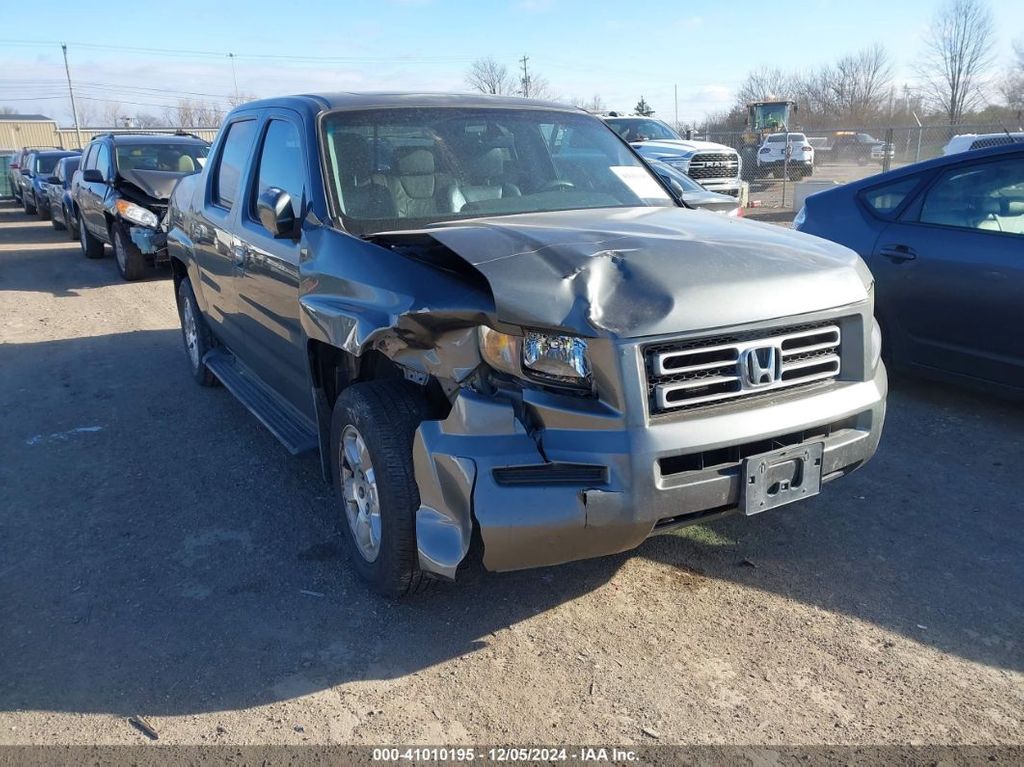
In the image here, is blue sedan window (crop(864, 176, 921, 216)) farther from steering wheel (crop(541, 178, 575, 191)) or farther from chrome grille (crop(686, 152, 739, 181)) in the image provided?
chrome grille (crop(686, 152, 739, 181))

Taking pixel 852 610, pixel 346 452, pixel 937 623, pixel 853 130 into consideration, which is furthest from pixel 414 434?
pixel 853 130

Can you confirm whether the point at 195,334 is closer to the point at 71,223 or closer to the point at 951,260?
the point at 951,260

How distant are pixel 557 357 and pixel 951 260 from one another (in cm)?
357

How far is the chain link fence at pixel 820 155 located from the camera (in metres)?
20.2

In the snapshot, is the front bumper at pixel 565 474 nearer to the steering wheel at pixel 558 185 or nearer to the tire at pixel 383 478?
the tire at pixel 383 478

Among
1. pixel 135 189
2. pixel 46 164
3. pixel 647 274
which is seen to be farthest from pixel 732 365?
pixel 46 164

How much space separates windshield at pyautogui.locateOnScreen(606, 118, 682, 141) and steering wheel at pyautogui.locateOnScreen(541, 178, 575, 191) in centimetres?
1438

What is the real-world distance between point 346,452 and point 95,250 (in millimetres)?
12731

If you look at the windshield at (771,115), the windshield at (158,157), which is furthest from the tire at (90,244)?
the windshield at (771,115)

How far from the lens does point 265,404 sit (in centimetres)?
487

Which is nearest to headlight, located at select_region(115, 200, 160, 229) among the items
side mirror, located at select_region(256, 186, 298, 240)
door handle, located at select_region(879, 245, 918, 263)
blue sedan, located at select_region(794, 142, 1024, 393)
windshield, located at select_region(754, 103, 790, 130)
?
side mirror, located at select_region(256, 186, 298, 240)

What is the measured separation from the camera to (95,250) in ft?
47.0

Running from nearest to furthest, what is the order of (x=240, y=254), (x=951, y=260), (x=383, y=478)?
(x=383, y=478)
(x=240, y=254)
(x=951, y=260)

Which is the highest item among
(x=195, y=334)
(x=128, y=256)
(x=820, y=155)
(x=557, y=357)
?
(x=557, y=357)
